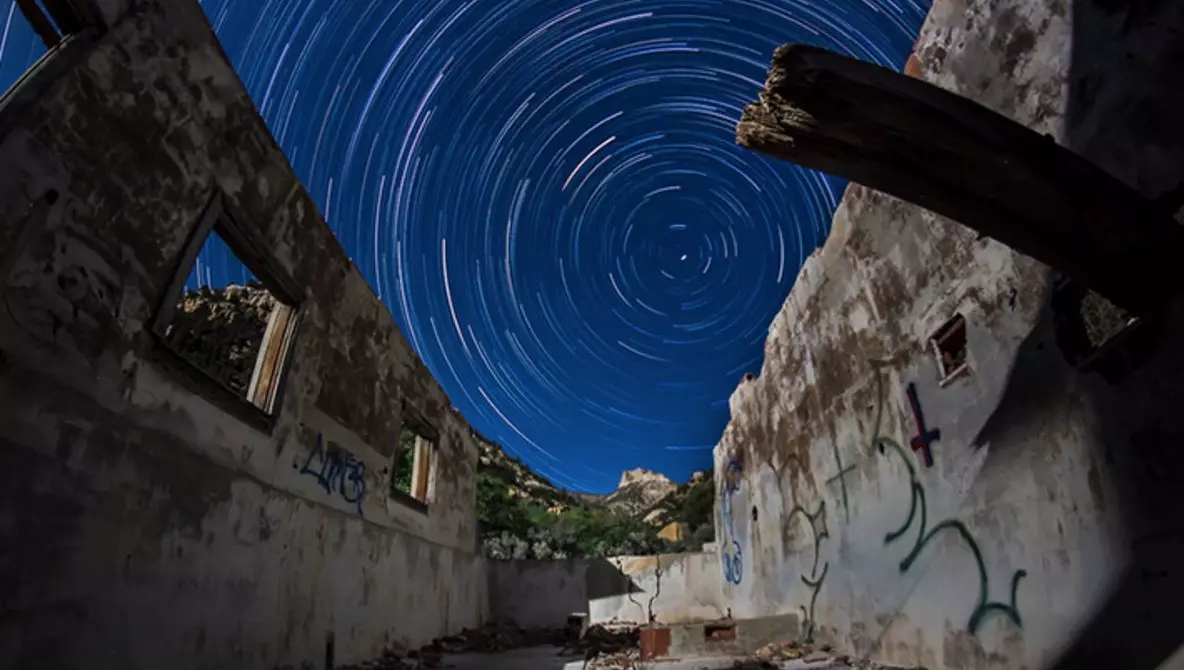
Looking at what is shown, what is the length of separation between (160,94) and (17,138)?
121 cm

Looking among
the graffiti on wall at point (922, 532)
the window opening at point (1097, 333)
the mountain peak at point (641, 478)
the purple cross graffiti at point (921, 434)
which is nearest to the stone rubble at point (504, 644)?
the graffiti on wall at point (922, 532)

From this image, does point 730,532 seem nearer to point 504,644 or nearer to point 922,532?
point 504,644

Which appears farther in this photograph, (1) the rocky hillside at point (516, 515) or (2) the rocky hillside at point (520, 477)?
(2) the rocky hillside at point (520, 477)

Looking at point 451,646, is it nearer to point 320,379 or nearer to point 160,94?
point 320,379

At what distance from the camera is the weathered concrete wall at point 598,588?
Answer: 1403cm

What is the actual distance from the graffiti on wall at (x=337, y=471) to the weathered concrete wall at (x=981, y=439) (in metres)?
5.08

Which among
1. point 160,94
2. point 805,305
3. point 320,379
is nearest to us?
point 160,94

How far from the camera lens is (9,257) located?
296 cm

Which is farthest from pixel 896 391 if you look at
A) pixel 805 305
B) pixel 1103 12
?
pixel 1103 12

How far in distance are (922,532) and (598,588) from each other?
1068cm

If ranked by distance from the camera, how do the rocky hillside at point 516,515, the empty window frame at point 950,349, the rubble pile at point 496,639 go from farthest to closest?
the rocky hillside at point 516,515, the rubble pile at point 496,639, the empty window frame at point 950,349

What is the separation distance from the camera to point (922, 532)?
5152 mm

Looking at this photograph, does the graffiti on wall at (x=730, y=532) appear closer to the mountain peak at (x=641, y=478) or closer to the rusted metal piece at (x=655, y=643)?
the rusted metal piece at (x=655, y=643)

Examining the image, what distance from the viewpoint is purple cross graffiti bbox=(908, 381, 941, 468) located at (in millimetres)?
4980
